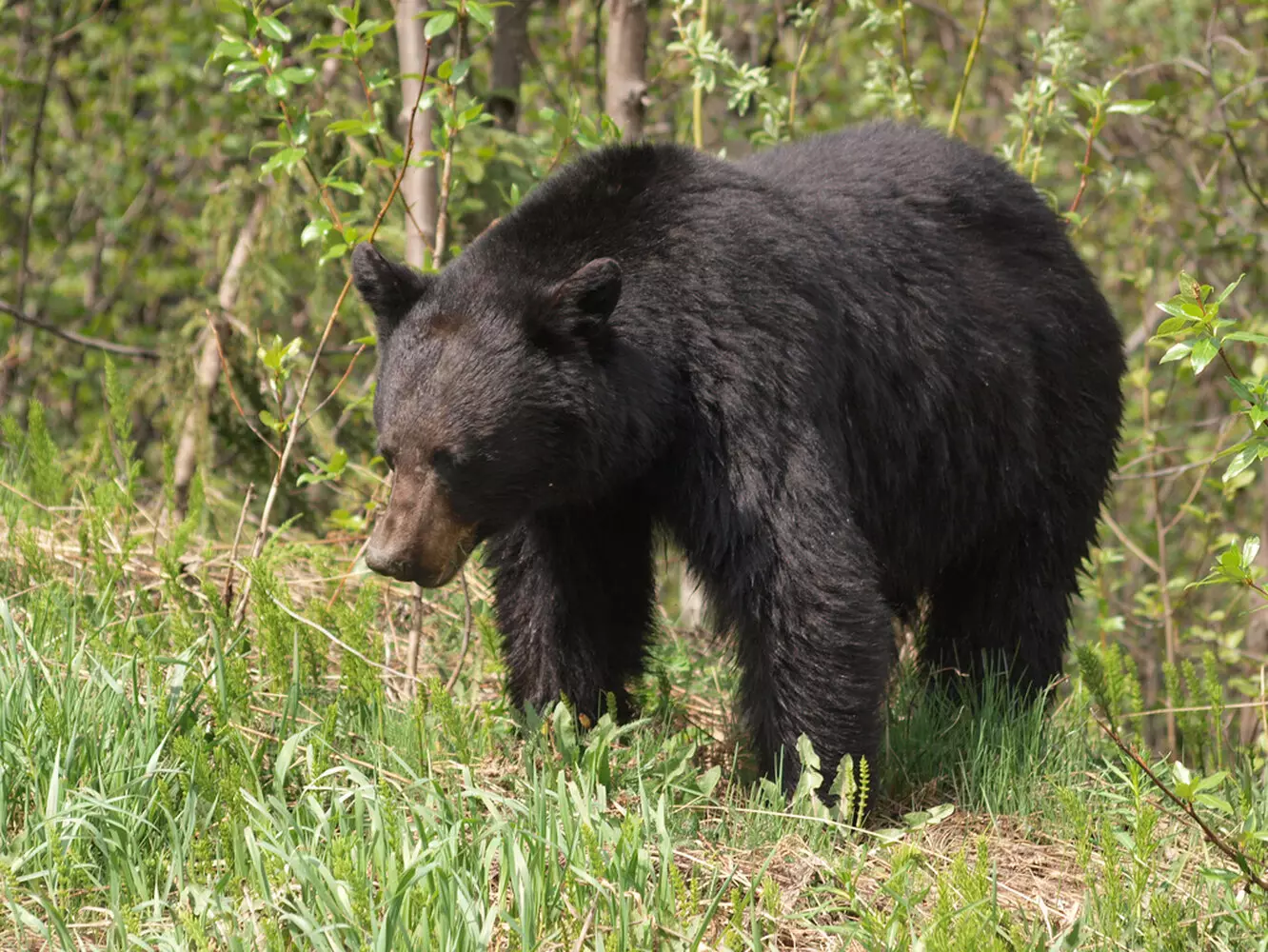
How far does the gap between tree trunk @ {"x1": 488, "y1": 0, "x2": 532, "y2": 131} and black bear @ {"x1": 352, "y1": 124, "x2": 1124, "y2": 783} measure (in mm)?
2968

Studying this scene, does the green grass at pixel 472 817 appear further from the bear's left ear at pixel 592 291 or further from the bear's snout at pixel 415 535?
the bear's left ear at pixel 592 291

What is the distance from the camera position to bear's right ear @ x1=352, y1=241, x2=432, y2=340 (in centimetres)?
372

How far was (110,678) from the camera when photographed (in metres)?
3.44

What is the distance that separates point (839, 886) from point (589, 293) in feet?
4.75

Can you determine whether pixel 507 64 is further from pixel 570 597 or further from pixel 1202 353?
pixel 1202 353

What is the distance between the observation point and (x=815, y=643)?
372 centimetres

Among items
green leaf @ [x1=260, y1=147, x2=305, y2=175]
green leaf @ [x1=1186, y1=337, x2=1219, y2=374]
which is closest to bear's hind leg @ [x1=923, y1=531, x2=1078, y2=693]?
green leaf @ [x1=1186, y1=337, x2=1219, y2=374]

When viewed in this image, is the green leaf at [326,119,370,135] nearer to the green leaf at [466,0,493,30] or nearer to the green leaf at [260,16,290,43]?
the green leaf at [260,16,290,43]

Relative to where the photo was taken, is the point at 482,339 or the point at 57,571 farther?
the point at 57,571

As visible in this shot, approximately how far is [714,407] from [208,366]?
3415mm

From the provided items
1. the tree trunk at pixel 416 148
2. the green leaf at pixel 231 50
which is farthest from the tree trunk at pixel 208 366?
the green leaf at pixel 231 50

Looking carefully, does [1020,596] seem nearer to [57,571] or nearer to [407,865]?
[407,865]

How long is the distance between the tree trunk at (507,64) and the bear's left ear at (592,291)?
378cm

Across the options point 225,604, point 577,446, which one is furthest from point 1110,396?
point 225,604
